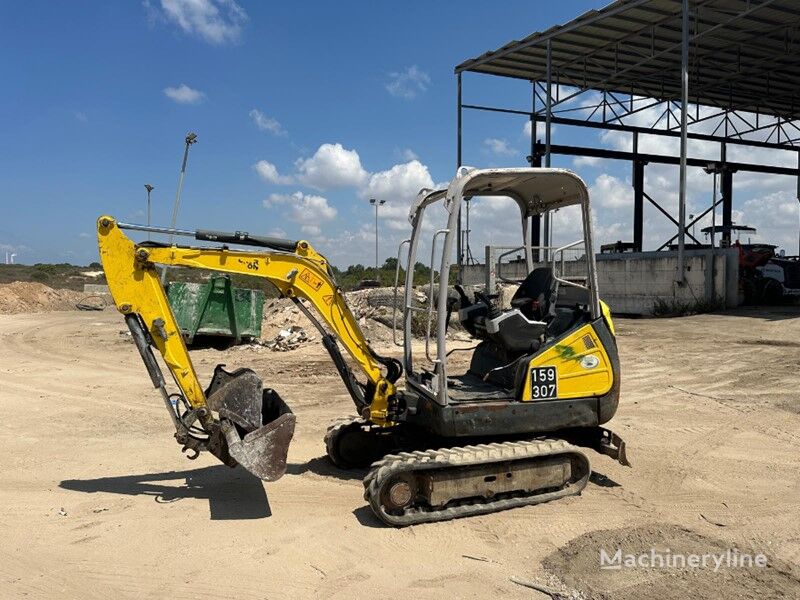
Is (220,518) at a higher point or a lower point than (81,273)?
lower

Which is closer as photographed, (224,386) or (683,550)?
(683,550)

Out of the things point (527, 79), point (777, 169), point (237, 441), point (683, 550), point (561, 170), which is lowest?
point (683, 550)

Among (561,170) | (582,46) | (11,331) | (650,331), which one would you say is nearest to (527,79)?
(582,46)

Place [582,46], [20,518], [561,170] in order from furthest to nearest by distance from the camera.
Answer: [582,46] < [561,170] < [20,518]

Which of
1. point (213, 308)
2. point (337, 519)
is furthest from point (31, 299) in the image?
point (337, 519)

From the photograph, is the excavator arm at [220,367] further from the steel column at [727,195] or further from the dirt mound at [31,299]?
the steel column at [727,195]

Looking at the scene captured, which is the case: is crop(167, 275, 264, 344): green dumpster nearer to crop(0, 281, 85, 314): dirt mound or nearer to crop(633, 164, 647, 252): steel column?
crop(0, 281, 85, 314): dirt mound

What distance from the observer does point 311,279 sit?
5336mm

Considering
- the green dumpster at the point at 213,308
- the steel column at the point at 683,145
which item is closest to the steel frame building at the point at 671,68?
the steel column at the point at 683,145

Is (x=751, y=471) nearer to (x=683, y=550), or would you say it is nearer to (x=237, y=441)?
(x=683, y=550)

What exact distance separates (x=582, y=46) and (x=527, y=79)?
3.29 m

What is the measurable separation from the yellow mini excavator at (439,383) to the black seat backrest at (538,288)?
0.01m

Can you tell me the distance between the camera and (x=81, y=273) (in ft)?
174

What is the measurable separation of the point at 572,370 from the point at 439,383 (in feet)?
3.75
